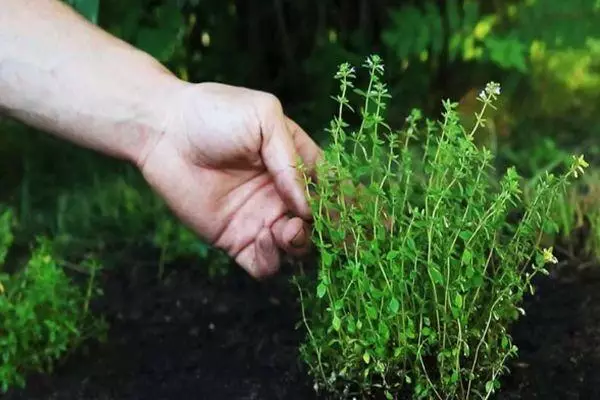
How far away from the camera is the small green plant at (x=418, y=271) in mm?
1353

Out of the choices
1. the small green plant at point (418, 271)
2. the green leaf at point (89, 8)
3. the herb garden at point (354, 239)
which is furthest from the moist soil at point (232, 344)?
the green leaf at point (89, 8)

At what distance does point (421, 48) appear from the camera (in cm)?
266

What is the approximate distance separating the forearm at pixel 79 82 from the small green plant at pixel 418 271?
0.41 metres

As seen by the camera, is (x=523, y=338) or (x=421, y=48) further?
(x=421, y=48)

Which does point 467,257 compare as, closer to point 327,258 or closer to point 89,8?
point 327,258

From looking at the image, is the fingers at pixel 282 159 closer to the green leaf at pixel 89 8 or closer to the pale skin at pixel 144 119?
the pale skin at pixel 144 119

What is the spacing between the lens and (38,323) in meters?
1.78

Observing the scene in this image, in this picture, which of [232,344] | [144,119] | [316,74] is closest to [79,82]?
[144,119]

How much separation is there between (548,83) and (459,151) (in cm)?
205

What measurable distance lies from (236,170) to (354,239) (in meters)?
0.36

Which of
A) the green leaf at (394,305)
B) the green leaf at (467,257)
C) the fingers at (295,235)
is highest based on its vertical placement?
the green leaf at (467,257)

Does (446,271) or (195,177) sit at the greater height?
(446,271)

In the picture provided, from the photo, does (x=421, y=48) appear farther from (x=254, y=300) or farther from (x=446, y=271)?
(x=446, y=271)

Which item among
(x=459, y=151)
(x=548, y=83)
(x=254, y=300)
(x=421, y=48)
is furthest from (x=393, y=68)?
(x=459, y=151)
